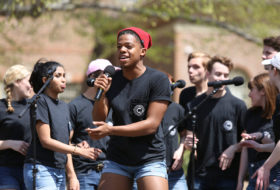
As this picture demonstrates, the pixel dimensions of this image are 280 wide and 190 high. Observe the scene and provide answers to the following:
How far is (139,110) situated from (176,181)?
6.13 ft

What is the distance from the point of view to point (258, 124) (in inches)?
215

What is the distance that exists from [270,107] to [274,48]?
82cm

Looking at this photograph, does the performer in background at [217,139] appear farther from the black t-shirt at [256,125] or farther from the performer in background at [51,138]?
the performer in background at [51,138]

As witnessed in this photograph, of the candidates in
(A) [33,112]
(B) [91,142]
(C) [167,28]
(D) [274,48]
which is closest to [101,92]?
(A) [33,112]

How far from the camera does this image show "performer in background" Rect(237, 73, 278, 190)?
17.0 ft

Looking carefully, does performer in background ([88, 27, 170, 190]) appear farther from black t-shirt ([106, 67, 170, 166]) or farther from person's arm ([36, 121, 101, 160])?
person's arm ([36, 121, 101, 160])

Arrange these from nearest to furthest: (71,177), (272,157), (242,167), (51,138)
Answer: (272,157)
(51,138)
(71,177)
(242,167)

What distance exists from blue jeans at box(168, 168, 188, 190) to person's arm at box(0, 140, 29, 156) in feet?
5.93

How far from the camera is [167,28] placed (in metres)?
23.0

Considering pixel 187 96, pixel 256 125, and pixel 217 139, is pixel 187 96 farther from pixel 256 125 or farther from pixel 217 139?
pixel 256 125

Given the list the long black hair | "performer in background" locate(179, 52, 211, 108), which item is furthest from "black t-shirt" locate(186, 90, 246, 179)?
the long black hair

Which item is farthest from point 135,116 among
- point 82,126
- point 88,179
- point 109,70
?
point 88,179

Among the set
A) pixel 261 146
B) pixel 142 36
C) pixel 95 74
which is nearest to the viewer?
pixel 142 36

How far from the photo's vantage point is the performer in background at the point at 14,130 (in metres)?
5.04
